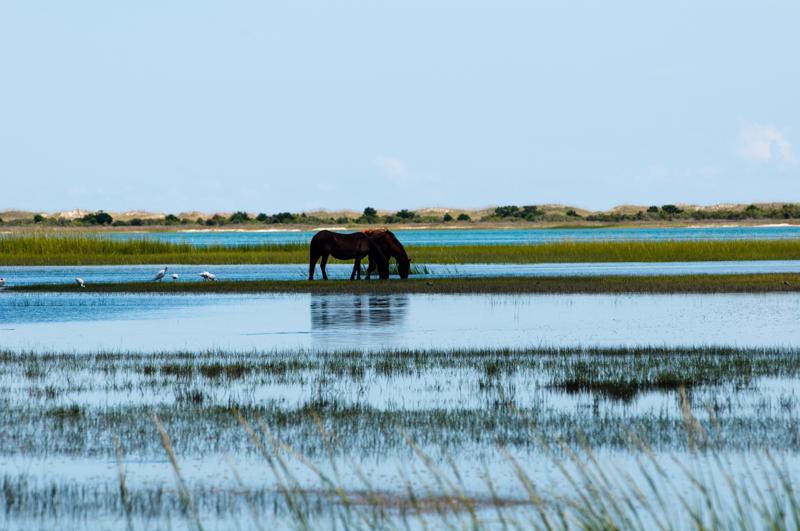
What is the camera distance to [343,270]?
170ft

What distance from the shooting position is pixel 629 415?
12914mm

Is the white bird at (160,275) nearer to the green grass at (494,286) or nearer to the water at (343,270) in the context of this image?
the green grass at (494,286)

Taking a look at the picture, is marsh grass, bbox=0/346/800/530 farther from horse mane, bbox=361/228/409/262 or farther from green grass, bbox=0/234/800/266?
green grass, bbox=0/234/800/266

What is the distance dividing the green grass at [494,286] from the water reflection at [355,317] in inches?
96.3

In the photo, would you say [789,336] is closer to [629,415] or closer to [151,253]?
[629,415]

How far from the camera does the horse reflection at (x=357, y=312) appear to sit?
24.3 meters

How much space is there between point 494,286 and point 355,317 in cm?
988

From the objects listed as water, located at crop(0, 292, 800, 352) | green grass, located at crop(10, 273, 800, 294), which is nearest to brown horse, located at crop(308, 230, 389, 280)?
green grass, located at crop(10, 273, 800, 294)

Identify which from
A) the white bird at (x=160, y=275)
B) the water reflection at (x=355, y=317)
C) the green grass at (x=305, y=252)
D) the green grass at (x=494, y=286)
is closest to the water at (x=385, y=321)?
the water reflection at (x=355, y=317)

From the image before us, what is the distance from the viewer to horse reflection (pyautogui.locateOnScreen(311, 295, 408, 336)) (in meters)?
24.3

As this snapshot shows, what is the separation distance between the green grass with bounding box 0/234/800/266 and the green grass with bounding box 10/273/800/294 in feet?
51.9

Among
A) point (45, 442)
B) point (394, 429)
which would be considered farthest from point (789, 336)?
point (45, 442)

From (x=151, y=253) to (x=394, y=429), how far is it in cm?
5300

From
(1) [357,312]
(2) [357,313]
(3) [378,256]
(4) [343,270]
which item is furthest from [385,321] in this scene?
(4) [343,270]
